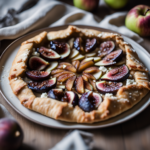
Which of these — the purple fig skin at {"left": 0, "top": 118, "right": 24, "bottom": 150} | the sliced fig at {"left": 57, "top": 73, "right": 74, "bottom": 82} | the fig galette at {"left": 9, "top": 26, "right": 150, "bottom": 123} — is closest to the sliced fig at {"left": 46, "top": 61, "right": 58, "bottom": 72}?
the fig galette at {"left": 9, "top": 26, "right": 150, "bottom": 123}

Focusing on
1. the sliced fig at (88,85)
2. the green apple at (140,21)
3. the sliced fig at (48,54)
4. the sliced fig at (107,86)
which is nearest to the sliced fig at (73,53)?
the sliced fig at (48,54)

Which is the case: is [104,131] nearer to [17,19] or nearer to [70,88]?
[70,88]

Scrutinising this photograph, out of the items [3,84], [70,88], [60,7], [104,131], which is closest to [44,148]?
[104,131]

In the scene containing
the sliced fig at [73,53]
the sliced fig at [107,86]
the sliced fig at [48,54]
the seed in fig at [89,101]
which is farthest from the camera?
the sliced fig at [73,53]

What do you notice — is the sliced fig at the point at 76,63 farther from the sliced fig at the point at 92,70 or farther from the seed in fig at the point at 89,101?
the seed in fig at the point at 89,101

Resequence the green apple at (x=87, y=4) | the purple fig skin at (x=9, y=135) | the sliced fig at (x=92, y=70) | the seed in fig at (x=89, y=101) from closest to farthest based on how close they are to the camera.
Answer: the purple fig skin at (x=9, y=135) < the seed in fig at (x=89, y=101) < the sliced fig at (x=92, y=70) < the green apple at (x=87, y=4)

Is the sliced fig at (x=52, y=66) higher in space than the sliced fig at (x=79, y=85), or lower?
higher
